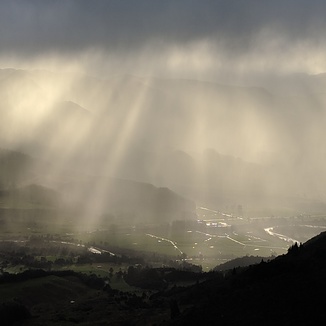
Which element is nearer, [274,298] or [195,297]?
[274,298]

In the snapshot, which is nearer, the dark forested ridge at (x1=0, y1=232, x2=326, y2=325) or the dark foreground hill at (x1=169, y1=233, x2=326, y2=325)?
the dark foreground hill at (x1=169, y1=233, x2=326, y2=325)

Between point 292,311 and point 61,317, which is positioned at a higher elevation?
point 292,311

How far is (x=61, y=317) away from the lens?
326 ft

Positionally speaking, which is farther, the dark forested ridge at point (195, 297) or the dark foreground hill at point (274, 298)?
the dark forested ridge at point (195, 297)

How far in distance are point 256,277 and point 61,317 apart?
54096 millimetres

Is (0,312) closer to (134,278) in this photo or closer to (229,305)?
(229,305)

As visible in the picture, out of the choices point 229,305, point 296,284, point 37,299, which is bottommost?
point 37,299

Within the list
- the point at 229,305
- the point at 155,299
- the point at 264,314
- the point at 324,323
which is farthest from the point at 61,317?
the point at 324,323

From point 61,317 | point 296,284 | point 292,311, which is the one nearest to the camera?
point 292,311

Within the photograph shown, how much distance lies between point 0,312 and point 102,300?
31.4 metres

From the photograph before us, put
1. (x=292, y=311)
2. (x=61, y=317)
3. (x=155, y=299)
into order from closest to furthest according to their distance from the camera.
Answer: (x=292, y=311) < (x=61, y=317) < (x=155, y=299)

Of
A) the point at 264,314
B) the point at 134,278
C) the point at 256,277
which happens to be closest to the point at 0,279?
the point at 134,278

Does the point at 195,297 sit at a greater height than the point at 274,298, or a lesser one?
lesser

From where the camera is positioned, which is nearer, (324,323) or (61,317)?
(324,323)
